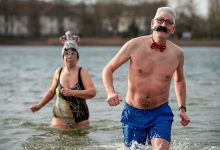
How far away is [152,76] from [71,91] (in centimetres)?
276

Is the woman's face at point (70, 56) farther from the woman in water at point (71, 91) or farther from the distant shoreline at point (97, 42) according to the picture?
the distant shoreline at point (97, 42)

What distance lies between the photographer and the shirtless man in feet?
21.3

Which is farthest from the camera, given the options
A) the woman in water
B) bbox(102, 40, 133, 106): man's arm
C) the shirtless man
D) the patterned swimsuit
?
the patterned swimsuit

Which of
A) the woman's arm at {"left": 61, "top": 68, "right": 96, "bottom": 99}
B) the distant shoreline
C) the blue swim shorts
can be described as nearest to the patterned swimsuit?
the woman's arm at {"left": 61, "top": 68, "right": 96, "bottom": 99}

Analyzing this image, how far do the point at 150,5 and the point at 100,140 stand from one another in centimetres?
11006

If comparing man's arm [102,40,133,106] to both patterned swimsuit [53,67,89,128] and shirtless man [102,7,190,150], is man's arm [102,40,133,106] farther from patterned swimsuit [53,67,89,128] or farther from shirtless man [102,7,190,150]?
patterned swimsuit [53,67,89,128]

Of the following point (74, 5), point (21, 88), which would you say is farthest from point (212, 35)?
point (21, 88)

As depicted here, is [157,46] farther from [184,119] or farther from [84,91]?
[84,91]

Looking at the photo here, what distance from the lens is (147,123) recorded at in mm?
6695

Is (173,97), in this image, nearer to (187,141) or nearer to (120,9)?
(187,141)

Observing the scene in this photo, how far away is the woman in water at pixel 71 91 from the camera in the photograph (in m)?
9.43

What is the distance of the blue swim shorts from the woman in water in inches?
97.3

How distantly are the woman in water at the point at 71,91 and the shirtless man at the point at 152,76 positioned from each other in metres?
2.58

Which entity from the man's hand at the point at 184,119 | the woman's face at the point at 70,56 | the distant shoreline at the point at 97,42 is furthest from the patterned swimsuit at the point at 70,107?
the distant shoreline at the point at 97,42
